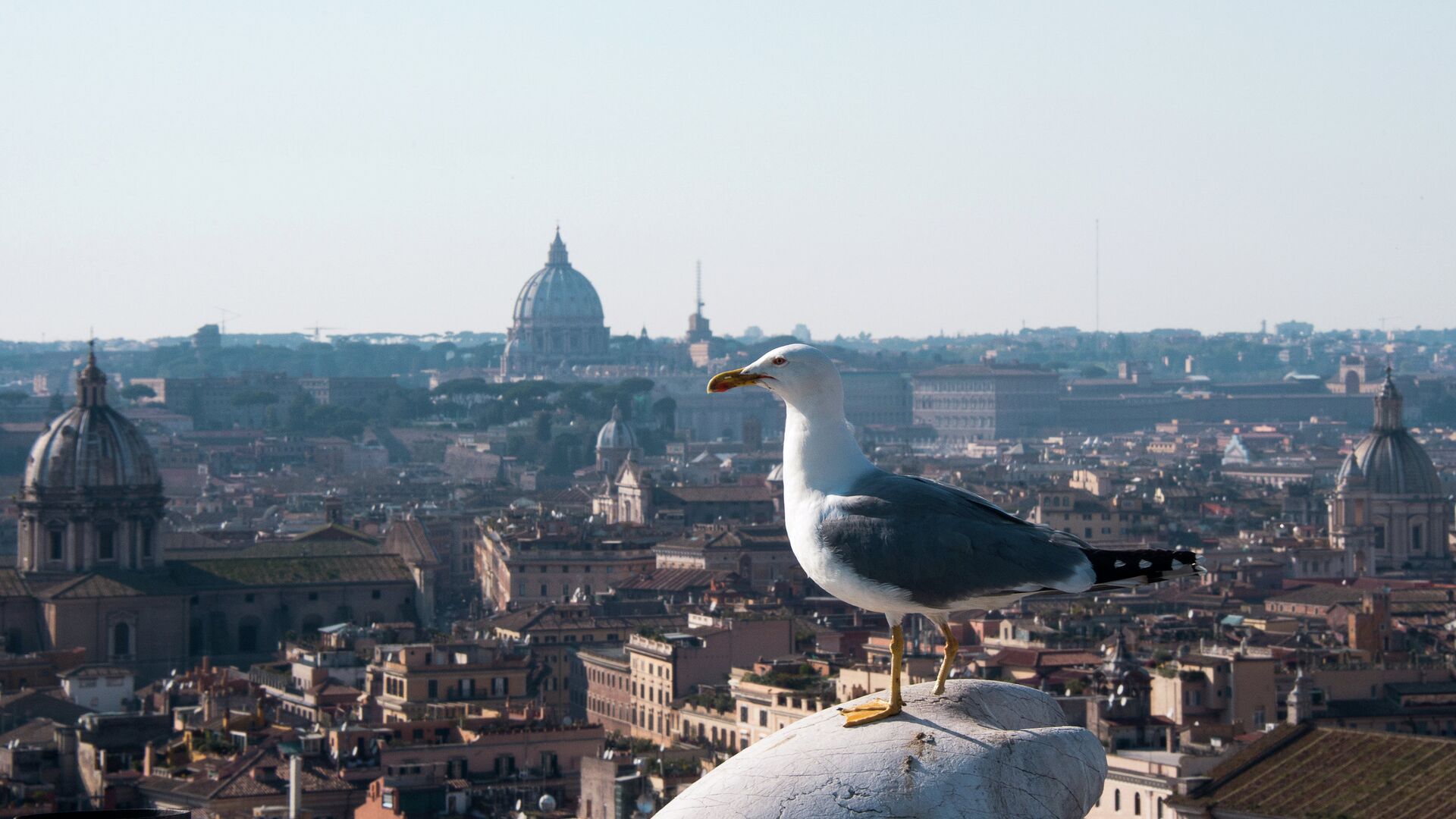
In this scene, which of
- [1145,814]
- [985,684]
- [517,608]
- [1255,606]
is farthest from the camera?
[517,608]

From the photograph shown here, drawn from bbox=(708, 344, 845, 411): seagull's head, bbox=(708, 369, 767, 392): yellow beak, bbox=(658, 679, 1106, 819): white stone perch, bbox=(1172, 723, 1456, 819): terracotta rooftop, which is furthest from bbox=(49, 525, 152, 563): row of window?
bbox=(658, 679, 1106, 819): white stone perch

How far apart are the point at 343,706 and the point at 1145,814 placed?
13874 millimetres

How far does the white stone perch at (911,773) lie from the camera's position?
5.88 m

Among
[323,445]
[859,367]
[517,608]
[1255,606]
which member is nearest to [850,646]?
[1255,606]

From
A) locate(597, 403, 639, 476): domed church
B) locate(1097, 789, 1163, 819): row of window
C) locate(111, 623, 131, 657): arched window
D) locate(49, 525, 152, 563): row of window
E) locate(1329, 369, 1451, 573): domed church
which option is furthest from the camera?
locate(597, 403, 639, 476): domed church

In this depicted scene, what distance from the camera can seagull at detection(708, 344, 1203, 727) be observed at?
625 cm

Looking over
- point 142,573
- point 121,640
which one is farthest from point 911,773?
point 142,573

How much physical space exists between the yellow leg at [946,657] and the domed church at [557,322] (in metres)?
174

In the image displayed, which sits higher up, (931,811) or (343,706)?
(931,811)

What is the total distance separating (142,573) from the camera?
52.6 m

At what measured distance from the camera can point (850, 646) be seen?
42.8 meters

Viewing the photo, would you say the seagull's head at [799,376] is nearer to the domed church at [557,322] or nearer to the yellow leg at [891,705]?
the yellow leg at [891,705]

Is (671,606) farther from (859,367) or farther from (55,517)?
(859,367)

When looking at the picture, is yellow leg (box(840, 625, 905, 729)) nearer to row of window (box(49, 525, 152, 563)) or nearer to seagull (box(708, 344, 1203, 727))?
seagull (box(708, 344, 1203, 727))
